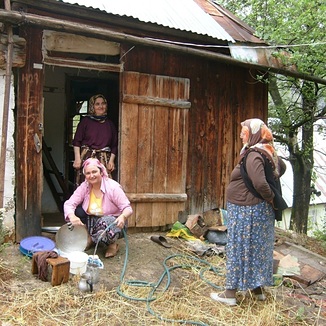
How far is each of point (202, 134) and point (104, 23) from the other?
2146mm

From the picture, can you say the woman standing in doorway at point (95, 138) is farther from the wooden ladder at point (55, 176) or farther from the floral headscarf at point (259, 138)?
the floral headscarf at point (259, 138)

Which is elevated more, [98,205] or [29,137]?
[29,137]

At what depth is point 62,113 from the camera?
7.43 meters

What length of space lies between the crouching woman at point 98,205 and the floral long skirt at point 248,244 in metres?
1.21

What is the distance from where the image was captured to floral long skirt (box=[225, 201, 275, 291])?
391 centimetres

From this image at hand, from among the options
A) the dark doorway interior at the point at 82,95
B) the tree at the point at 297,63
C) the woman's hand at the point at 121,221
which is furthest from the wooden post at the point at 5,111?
the tree at the point at 297,63

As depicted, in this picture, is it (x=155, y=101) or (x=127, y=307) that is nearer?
(x=127, y=307)

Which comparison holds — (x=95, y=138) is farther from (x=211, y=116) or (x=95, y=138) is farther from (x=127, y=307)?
(x=127, y=307)

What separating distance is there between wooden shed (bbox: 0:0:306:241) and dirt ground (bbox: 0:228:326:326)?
0.47m

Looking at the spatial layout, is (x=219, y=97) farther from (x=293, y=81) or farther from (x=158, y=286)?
(x=158, y=286)

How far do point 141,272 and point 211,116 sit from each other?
2.82 metres

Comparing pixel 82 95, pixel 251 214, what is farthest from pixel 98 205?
pixel 82 95

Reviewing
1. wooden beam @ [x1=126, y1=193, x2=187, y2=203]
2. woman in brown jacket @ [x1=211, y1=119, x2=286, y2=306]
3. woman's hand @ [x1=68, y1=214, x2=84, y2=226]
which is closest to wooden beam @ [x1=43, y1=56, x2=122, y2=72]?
wooden beam @ [x1=126, y1=193, x2=187, y2=203]

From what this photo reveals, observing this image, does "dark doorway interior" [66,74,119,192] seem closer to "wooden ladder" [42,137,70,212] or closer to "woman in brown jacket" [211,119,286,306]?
"wooden ladder" [42,137,70,212]
